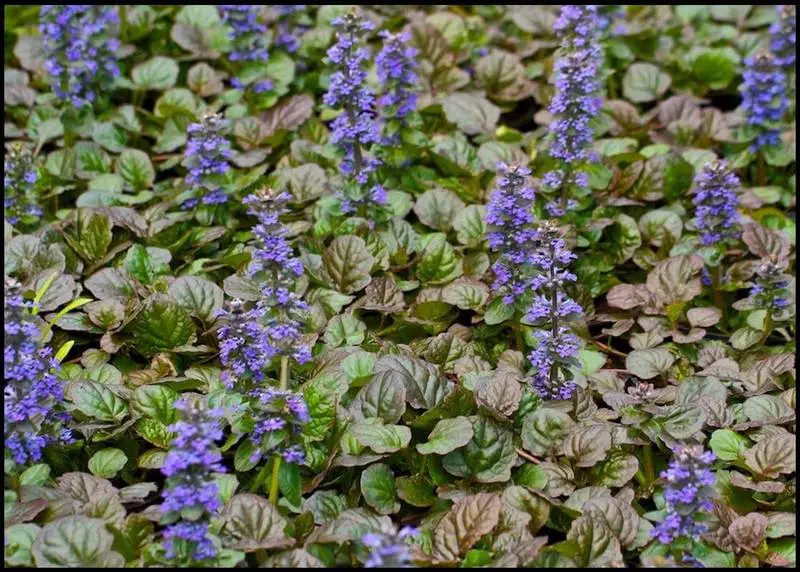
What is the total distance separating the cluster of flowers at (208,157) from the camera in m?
5.86

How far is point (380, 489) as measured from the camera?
4.63 m

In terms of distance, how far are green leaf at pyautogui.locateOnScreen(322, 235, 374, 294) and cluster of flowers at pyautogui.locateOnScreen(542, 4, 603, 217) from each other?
3.46 feet

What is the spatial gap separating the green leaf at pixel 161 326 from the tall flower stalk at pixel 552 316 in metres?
1.70

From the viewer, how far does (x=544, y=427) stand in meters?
4.84

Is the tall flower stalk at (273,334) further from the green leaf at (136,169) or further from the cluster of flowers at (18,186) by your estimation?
the green leaf at (136,169)

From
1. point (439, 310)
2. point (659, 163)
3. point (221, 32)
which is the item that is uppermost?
point (221, 32)

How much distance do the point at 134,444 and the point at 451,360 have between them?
1564mm

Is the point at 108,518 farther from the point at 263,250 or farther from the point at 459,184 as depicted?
the point at 459,184

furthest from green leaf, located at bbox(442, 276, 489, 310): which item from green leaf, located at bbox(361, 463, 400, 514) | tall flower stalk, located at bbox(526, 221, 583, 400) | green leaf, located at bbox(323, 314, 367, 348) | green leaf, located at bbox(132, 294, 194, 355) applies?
green leaf, located at bbox(132, 294, 194, 355)

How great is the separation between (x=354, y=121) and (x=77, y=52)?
229 centimetres

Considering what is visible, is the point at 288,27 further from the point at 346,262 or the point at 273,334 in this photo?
Result: the point at 273,334

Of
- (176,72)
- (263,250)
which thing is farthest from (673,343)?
(176,72)

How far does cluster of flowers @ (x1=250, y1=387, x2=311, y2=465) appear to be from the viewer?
4348mm

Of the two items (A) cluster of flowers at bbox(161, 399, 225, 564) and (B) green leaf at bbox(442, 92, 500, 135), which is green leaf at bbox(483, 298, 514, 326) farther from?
(B) green leaf at bbox(442, 92, 500, 135)
